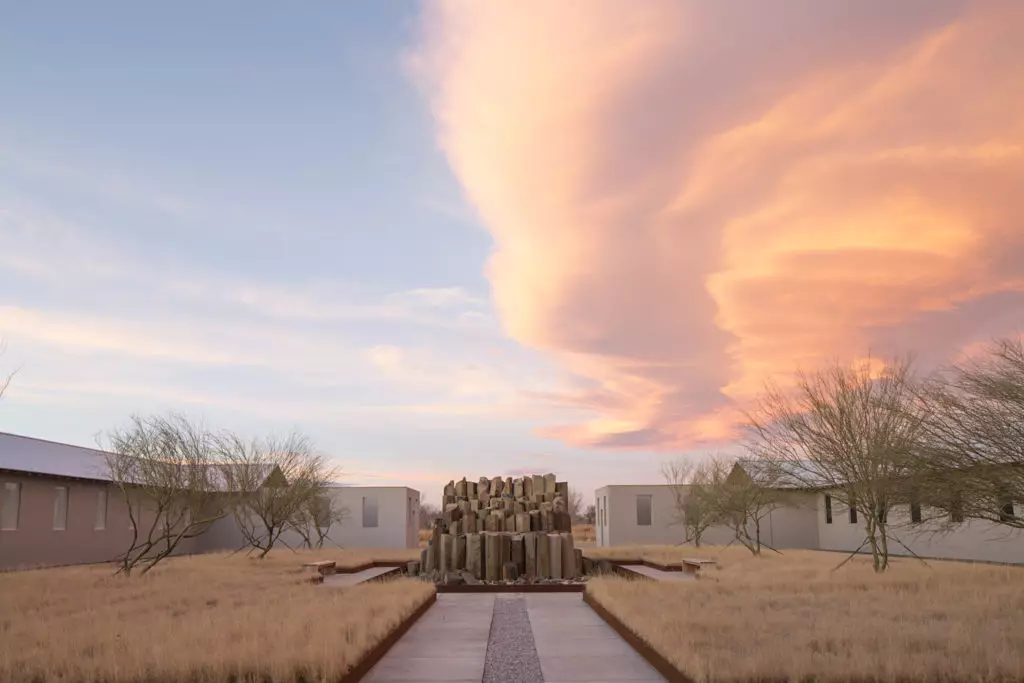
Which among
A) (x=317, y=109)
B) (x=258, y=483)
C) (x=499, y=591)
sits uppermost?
(x=317, y=109)

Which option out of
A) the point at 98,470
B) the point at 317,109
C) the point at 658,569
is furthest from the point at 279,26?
the point at 98,470

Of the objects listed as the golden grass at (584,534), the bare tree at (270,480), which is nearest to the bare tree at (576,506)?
the golden grass at (584,534)

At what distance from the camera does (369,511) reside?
42312 mm

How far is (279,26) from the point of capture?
1518cm

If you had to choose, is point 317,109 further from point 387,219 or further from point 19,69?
point 19,69

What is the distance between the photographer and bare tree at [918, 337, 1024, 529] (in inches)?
479

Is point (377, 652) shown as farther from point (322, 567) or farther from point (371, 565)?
point (371, 565)

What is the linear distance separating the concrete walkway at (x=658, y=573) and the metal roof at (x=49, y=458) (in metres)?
17.6

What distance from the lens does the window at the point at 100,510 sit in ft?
101

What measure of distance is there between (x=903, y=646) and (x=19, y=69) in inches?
653

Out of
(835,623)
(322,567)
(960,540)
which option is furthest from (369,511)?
(835,623)

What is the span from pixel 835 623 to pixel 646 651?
2920mm

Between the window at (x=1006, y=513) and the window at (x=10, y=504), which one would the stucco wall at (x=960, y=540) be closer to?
the window at (x=1006, y=513)

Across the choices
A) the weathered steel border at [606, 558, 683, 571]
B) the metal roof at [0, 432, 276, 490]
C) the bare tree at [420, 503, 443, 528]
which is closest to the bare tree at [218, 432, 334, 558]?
the metal roof at [0, 432, 276, 490]
